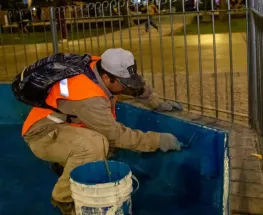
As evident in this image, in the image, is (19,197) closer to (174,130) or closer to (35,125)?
(35,125)

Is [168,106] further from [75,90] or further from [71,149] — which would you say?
[75,90]

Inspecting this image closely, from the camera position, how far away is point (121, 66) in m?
3.58

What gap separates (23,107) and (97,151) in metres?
3.66

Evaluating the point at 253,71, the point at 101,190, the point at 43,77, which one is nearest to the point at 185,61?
the point at 253,71

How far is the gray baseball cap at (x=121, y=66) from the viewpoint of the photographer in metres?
3.57

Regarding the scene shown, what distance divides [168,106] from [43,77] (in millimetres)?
A: 1608

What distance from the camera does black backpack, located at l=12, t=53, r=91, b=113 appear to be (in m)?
3.60

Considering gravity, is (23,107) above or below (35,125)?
below

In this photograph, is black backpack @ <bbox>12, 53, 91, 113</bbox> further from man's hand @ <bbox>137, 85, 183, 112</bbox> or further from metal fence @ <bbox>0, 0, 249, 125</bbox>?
metal fence @ <bbox>0, 0, 249, 125</bbox>

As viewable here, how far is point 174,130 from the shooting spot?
4699 mm

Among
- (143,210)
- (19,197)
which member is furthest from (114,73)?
(19,197)

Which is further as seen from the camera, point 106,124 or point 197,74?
point 197,74

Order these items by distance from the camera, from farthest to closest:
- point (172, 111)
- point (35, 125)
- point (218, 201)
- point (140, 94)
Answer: point (172, 111), point (140, 94), point (218, 201), point (35, 125)

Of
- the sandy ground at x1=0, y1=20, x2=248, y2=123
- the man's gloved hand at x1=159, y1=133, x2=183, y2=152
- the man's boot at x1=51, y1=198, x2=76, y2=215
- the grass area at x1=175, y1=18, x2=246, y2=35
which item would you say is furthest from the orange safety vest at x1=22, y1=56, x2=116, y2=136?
the grass area at x1=175, y1=18, x2=246, y2=35
